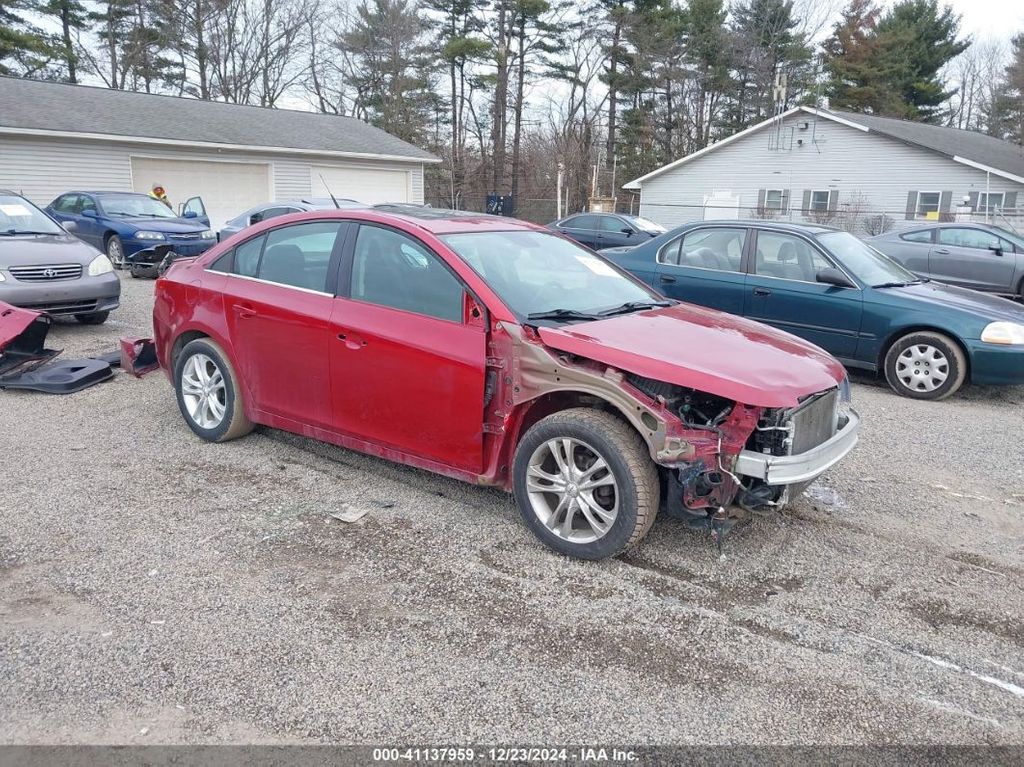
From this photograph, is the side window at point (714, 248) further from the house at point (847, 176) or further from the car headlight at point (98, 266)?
the house at point (847, 176)

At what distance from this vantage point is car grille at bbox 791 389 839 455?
12.3 ft

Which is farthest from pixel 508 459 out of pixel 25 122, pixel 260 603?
pixel 25 122

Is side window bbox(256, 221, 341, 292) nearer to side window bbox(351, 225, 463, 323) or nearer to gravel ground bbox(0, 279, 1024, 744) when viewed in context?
side window bbox(351, 225, 463, 323)

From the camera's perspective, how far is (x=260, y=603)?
3500 millimetres

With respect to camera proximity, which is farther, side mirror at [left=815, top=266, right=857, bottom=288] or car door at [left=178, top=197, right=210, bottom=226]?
car door at [left=178, top=197, right=210, bottom=226]

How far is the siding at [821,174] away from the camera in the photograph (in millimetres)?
27812

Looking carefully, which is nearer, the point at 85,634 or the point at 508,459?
the point at 85,634

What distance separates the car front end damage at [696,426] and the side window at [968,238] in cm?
1181

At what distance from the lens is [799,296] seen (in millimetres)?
7781

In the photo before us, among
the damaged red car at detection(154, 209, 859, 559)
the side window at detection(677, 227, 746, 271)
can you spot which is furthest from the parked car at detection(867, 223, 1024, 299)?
the damaged red car at detection(154, 209, 859, 559)

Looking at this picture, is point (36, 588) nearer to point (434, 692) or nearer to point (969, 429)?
point (434, 692)

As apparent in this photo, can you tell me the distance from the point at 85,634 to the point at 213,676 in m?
0.68

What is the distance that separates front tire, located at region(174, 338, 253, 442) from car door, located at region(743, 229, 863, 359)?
5.13 metres

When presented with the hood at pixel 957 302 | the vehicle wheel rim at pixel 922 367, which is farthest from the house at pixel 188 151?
the vehicle wheel rim at pixel 922 367
